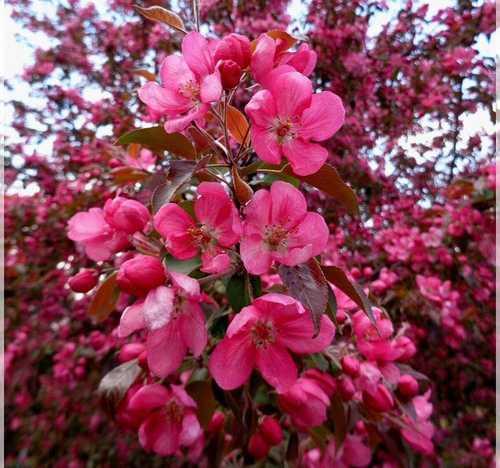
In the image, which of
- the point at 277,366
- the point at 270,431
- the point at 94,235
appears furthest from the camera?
the point at 270,431

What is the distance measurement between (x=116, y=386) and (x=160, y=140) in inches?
22.4

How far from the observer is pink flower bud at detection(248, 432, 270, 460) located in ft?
Answer: 3.95

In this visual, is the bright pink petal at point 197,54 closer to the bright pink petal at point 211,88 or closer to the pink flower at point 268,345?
the bright pink petal at point 211,88

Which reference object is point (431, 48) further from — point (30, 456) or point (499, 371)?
point (30, 456)

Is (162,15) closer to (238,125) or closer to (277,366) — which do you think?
(238,125)

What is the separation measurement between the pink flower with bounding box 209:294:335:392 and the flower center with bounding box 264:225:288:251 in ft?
0.30

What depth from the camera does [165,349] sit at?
2.60 feet

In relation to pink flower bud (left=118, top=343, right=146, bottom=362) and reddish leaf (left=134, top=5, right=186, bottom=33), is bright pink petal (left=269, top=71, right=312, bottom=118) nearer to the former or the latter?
reddish leaf (left=134, top=5, right=186, bottom=33)

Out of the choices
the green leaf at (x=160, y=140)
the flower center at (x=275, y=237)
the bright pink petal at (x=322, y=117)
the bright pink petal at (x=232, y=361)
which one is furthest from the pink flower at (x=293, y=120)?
the bright pink petal at (x=232, y=361)

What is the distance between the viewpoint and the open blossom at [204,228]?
30.1 inches

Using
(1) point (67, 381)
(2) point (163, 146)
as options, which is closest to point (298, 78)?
(2) point (163, 146)

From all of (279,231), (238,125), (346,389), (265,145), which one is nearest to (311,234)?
(279,231)

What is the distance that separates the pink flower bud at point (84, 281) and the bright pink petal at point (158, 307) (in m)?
0.35

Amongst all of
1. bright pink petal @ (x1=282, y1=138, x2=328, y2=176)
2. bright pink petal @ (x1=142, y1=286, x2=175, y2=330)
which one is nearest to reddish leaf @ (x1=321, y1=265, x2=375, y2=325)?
bright pink petal @ (x1=282, y1=138, x2=328, y2=176)
